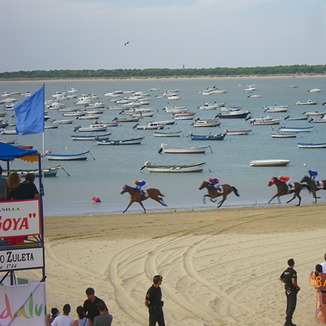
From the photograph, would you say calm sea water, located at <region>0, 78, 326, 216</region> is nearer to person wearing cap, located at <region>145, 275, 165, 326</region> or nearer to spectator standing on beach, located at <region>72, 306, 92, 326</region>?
person wearing cap, located at <region>145, 275, 165, 326</region>

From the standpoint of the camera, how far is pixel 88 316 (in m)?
11.3

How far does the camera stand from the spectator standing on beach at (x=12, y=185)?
37.6ft

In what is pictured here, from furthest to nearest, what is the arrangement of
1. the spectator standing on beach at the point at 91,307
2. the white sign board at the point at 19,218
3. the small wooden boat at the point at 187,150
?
1. the small wooden boat at the point at 187,150
2. the spectator standing on beach at the point at 91,307
3. the white sign board at the point at 19,218

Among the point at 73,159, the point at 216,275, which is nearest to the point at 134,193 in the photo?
the point at 216,275

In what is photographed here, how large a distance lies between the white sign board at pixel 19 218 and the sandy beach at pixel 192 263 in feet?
11.9

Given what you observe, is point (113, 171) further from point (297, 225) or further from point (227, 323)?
point (227, 323)

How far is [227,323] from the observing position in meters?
13.6

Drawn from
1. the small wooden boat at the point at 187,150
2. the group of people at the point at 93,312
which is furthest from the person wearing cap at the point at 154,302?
the small wooden boat at the point at 187,150

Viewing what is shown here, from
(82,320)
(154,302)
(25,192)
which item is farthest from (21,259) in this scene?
(154,302)

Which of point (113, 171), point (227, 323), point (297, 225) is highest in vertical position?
point (113, 171)

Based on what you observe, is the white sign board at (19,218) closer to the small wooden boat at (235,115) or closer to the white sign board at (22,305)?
the white sign board at (22,305)

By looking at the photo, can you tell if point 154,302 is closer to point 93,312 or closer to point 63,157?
point 93,312

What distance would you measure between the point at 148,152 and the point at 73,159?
853cm

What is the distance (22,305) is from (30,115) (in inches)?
170
